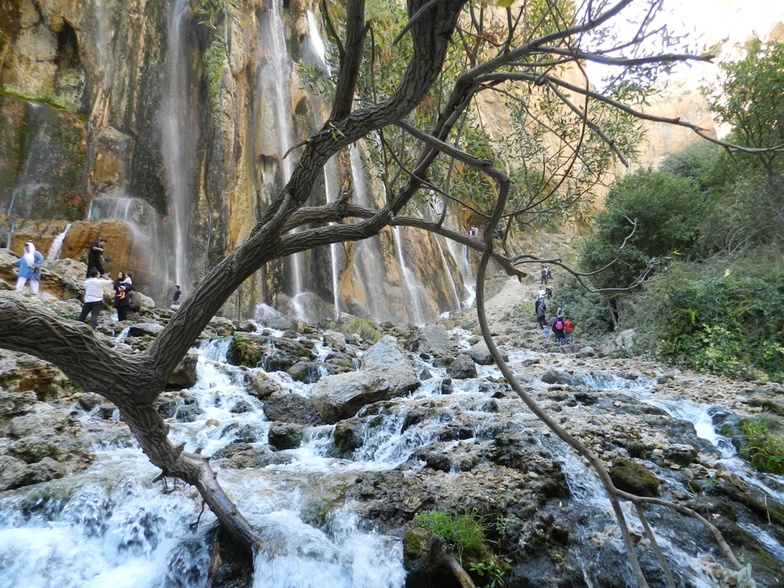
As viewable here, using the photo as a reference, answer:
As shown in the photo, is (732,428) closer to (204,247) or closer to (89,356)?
(89,356)

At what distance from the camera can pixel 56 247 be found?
45.9 ft

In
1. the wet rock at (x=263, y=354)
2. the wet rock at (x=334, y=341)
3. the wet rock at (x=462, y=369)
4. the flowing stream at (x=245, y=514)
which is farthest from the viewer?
the wet rock at (x=334, y=341)

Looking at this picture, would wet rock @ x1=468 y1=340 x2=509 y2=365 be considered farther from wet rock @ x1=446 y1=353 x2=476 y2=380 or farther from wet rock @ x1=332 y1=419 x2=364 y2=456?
wet rock @ x1=332 y1=419 x2=364 y2=456

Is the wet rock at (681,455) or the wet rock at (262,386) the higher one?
the wet rock at (262,386)

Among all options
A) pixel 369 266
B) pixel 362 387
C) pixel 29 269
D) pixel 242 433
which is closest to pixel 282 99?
pixel 369 266

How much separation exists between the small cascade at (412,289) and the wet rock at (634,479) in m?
21.4

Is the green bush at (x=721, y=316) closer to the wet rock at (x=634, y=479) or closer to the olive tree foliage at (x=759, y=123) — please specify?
the olive tree foliage at (x=759, y=123)

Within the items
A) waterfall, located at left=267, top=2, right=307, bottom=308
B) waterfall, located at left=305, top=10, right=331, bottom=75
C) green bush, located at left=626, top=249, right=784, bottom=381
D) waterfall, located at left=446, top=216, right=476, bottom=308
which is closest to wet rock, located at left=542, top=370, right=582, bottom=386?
green bush, located at left=626, top=249, right=784, bottom=381

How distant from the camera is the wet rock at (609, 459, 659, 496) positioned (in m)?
4.70

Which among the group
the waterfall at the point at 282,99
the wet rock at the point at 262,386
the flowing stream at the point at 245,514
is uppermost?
the waterfall at the point at 282,99

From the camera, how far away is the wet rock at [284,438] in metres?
6.67


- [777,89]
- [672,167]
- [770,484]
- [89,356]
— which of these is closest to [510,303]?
[672,167]

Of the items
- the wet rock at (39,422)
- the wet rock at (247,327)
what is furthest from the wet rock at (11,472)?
the wet rock at (247,327)

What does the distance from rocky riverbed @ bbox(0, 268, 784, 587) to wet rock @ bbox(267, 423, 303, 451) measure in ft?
0.07
